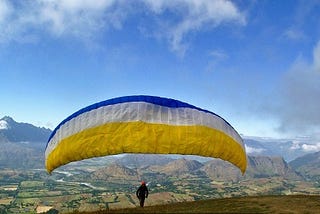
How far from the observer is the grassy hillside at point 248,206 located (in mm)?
24625

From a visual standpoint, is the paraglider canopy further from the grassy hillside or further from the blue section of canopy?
the grassy hillside

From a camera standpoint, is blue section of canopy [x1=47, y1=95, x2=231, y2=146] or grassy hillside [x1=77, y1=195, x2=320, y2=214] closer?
grassy hillside [x1=77, y1=195, x2=320, y2=214]

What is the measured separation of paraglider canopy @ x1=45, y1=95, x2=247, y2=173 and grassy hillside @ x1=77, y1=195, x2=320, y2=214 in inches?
144

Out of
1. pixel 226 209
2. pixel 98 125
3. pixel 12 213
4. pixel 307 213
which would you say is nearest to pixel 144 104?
pixel 98 125

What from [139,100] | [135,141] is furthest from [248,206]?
[139,100]

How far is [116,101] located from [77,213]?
8535 mm

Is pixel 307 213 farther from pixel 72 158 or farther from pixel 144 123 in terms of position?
pixel 72 158

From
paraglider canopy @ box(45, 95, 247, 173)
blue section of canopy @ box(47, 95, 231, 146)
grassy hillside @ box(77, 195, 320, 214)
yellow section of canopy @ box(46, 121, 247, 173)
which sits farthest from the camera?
blue section of canopy @ box(47, 95, 231, 146)

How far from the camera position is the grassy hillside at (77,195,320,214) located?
24625 millimetres

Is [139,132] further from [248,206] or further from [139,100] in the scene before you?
[248,206]

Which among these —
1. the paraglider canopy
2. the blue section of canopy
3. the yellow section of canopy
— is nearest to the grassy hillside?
the paraglider canopy

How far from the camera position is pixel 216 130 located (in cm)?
2517

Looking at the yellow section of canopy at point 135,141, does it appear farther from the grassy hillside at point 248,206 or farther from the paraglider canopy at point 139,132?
the grassy hillside at point 248,206

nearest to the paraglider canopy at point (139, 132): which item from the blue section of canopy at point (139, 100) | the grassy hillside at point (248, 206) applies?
the blue section of canopy at point (139, 100)
